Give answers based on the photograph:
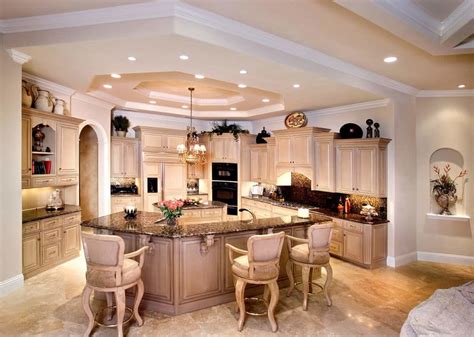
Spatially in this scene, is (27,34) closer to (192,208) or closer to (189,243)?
(189,243)

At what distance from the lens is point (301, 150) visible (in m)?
5.93

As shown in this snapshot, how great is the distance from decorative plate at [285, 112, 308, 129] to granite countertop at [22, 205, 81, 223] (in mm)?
4564

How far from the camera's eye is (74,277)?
427cm

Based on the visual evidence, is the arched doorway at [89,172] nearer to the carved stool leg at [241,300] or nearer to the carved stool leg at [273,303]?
the carved stool leg at [241,300]

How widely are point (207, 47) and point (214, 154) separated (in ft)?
15.2

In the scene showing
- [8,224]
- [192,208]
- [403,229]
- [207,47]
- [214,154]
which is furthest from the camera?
[214,154]

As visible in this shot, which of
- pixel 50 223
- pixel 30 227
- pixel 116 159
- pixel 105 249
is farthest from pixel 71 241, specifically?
pixel 105 249

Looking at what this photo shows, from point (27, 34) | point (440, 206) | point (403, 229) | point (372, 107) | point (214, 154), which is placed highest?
point (27, 34)

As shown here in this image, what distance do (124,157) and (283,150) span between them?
145 inches

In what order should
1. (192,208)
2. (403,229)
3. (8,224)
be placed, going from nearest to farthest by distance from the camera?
(8,224) → (403,229) → (192,208)

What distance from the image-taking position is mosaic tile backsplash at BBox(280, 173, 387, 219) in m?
5.25

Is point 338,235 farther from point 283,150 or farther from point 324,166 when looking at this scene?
point 283,150

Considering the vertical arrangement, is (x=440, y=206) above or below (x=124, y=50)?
below

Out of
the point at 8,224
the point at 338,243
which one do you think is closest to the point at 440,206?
the point at 338,243
